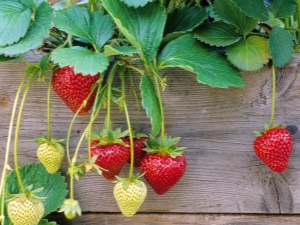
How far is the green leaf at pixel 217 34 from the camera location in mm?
809

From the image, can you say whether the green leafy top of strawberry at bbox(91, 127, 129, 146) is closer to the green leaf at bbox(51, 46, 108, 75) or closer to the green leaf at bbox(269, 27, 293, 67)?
the green leaf at bbox(51, 46, 108, 75)

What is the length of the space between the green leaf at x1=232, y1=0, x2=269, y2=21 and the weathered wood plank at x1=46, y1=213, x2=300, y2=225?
363mm

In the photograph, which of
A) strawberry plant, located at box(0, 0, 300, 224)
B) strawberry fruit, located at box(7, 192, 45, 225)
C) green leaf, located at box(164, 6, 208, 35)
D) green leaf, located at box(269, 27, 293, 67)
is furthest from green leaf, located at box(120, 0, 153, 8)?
strawberry fruit, located at box(7, 192, 45, 225)

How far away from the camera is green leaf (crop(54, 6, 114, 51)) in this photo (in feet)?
2.54

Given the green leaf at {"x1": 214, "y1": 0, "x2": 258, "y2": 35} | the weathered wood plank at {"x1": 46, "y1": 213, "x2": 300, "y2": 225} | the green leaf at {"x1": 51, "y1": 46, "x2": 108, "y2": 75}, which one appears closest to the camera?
the green leaf at {"x1": 51, "y1": 46, "x2": 108, "y2": 75}

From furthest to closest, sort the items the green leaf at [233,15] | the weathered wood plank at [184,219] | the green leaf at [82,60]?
the weathered wood plank at [184,219] → the green leaf at [233,15] → the green leaf at [82,60]

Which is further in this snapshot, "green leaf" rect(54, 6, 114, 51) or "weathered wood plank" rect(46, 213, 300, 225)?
"weathered wood plank" rect(46, 213, 300, 225)

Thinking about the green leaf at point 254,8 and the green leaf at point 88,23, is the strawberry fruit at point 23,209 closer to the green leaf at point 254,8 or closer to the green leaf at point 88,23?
the green leaf at point 88,23

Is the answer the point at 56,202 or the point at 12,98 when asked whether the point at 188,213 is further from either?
the point at 12,98

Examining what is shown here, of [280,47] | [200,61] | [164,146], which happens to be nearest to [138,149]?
[164,146]

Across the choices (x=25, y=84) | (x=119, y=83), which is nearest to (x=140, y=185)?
(x=119, y=83)

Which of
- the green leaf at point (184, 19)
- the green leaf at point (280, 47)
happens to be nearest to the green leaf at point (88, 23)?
the green leaf at point (184, 19)

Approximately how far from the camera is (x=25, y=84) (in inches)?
35.5

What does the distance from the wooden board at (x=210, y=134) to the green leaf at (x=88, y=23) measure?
134 millimetres
